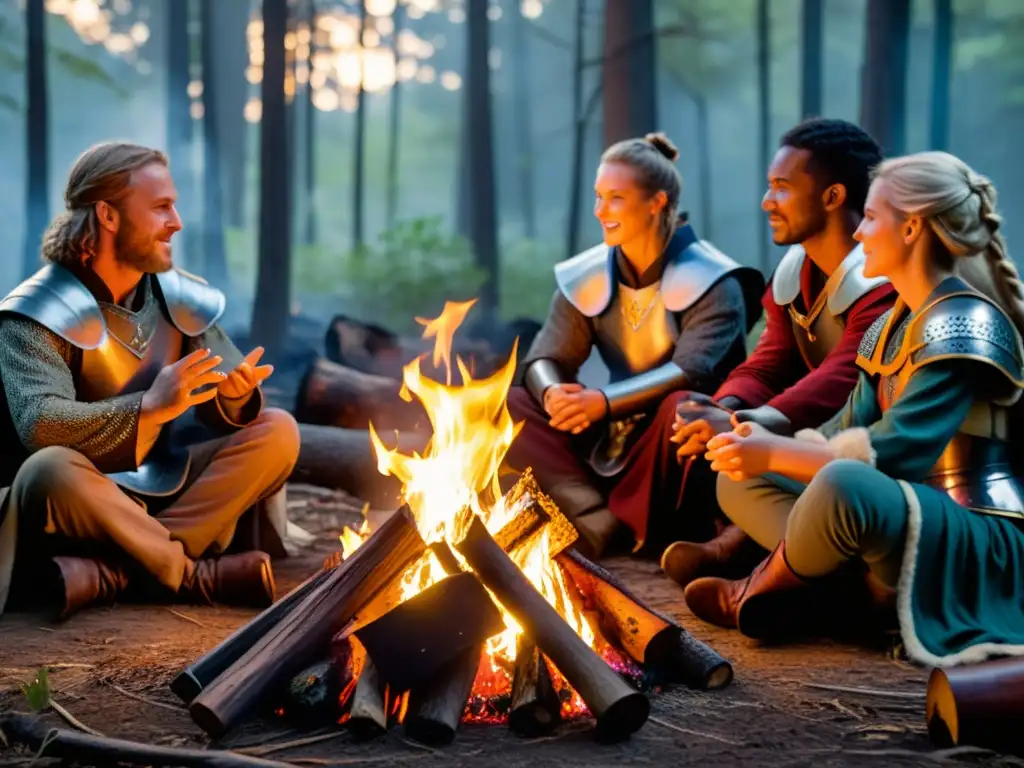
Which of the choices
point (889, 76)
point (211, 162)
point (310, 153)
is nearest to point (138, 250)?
point (889, 76)

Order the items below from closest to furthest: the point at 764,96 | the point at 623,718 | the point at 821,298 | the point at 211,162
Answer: the point at 623,718, the point at 821,298, the point at 211,162, the point at 764,96

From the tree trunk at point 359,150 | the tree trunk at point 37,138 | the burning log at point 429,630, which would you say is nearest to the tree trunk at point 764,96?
the tree trunk at point 359,150

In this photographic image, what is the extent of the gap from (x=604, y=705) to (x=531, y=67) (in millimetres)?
11179

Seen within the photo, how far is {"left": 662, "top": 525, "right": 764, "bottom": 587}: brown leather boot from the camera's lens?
14.9 feet

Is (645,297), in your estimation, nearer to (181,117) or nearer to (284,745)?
(284,745)

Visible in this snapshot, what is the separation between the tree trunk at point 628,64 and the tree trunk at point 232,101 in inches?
149

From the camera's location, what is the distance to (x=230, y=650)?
10.6 ft

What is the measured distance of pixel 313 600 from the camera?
10.6 feet

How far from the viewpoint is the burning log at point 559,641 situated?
2.90m

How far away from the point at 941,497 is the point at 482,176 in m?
9.57

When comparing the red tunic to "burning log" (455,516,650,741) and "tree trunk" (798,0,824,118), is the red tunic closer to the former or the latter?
"burning log" (455,516,650,741)

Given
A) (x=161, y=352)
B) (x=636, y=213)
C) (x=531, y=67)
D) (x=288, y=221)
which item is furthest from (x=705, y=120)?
(x=161, y=352)

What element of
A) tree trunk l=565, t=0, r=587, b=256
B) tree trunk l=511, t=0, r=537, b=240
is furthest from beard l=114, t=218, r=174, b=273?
tree trunk l=511, t=0, r=537, b=240

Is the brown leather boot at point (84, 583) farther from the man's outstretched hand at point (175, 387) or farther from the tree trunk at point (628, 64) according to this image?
the tree trunk at point (628, 64)
